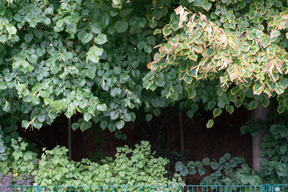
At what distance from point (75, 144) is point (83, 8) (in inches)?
169

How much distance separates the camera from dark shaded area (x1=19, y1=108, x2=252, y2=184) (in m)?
6.10

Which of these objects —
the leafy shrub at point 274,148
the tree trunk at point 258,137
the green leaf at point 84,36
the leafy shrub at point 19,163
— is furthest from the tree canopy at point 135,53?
the tree trunk at point 258,137

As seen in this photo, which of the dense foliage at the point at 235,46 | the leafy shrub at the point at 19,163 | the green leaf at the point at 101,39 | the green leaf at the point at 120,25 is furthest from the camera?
the leafy shrub at the point at 19,163

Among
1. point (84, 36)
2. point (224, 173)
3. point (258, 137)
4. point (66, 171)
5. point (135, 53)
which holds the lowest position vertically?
point (66, 171)

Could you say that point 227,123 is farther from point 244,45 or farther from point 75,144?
point 244,45

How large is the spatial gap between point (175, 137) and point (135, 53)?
11.4ft

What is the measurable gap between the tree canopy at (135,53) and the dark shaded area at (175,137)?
2715 millimetres

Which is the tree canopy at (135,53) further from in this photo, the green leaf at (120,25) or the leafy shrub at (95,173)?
the leafy shrub at (95,173)

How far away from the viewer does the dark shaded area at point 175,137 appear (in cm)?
610

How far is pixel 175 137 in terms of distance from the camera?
21.3 feet

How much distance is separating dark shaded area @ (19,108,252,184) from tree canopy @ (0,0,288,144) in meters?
2.72

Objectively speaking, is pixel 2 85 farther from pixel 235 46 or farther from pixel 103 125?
pixel 235 46

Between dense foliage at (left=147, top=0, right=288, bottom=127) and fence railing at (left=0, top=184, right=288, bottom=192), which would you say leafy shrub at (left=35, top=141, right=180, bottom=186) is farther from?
dense foliage at (left=147, top=0, right=288, bottom=127)

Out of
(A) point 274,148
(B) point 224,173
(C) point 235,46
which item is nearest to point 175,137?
(B) point 224,173
